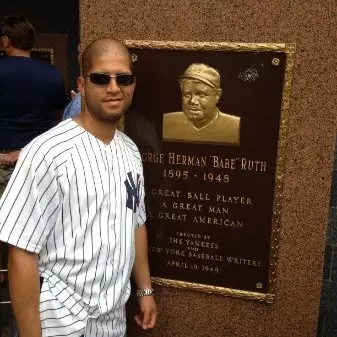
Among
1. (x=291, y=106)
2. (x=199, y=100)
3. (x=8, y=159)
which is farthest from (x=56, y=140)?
(x=8, y=159)

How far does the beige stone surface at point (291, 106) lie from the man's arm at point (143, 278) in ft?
0.68

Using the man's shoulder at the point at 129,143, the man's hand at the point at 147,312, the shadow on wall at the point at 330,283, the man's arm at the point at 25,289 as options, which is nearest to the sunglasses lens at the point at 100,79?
the man's shoulder at the point at 129,143

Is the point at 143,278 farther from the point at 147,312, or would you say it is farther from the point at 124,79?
the point at 124,79

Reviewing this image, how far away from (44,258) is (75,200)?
10.6 inches

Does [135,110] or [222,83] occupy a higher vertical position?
[222,83]

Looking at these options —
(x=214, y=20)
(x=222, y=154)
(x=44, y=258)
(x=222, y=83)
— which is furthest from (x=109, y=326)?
(x=214, y=20)

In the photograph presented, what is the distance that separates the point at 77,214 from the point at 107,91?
0.48m

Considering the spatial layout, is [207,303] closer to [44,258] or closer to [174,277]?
[174,277]

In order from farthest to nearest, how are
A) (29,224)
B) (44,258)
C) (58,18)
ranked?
(58,18) < (44,258) < (29,224)

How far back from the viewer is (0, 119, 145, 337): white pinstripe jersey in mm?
1692

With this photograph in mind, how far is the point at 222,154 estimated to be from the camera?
7.06 ft

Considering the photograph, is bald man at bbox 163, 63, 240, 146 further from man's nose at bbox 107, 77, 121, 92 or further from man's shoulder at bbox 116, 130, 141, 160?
man's nose at bbox 107, 77, 121, 92

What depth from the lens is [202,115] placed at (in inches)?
83.0

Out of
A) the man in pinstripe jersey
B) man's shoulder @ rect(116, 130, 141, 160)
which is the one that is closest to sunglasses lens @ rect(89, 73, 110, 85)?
the man in pinstripe jersey
